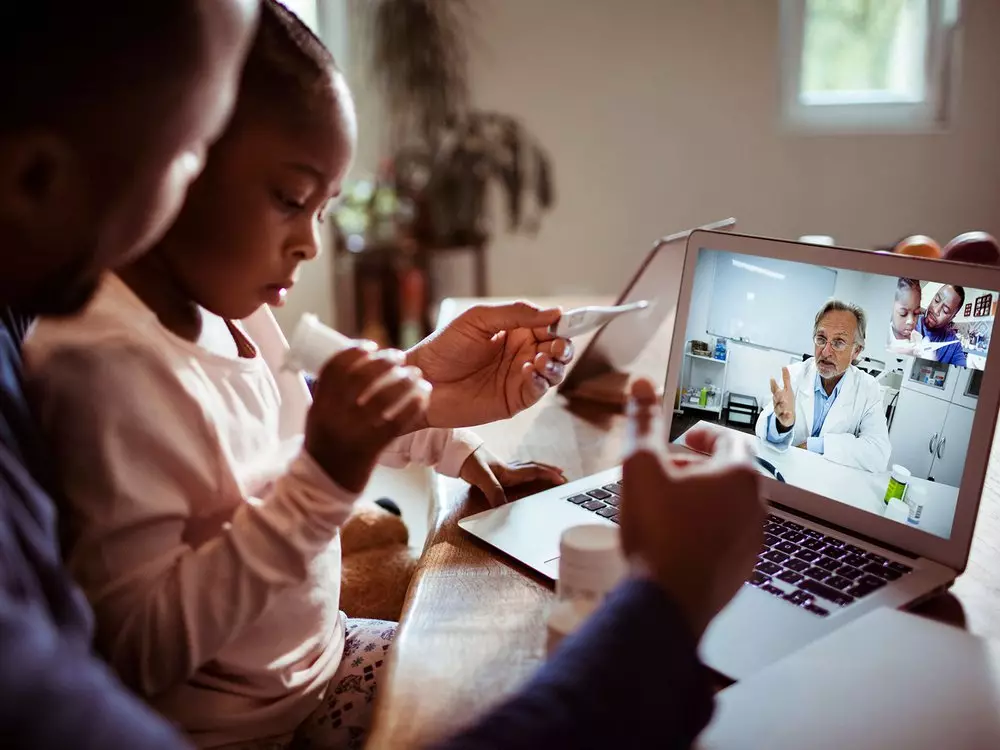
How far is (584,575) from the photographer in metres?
0.61

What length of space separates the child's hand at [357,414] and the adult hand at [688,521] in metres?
0.17

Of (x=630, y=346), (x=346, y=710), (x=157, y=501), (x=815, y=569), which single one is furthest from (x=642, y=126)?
(x=157, y=501)

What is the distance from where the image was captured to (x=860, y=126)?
10.4ft

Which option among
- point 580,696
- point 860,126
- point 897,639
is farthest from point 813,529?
point 860,126

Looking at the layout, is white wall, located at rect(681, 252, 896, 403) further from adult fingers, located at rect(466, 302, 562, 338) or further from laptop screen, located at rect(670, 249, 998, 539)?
adult fingers, located at rect(466, 302, 562, 338)

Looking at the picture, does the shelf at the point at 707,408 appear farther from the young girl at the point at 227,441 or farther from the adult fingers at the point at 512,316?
the young girl at the point at 227,441

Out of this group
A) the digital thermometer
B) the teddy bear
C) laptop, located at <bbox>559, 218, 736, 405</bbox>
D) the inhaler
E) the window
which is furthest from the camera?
the window

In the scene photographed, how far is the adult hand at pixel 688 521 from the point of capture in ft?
1.84

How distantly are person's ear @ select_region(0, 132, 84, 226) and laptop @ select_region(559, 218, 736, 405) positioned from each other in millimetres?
897

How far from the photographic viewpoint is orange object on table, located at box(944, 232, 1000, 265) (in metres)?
1.13

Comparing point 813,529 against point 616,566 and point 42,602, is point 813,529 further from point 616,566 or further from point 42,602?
point 42,602

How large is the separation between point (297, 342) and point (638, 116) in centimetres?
299

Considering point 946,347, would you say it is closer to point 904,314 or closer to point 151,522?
point 904,314

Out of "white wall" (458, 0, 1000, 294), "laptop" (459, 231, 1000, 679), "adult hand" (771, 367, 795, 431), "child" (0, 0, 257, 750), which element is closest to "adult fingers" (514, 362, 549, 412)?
"laptop" (459, 231, 1000, 679)
